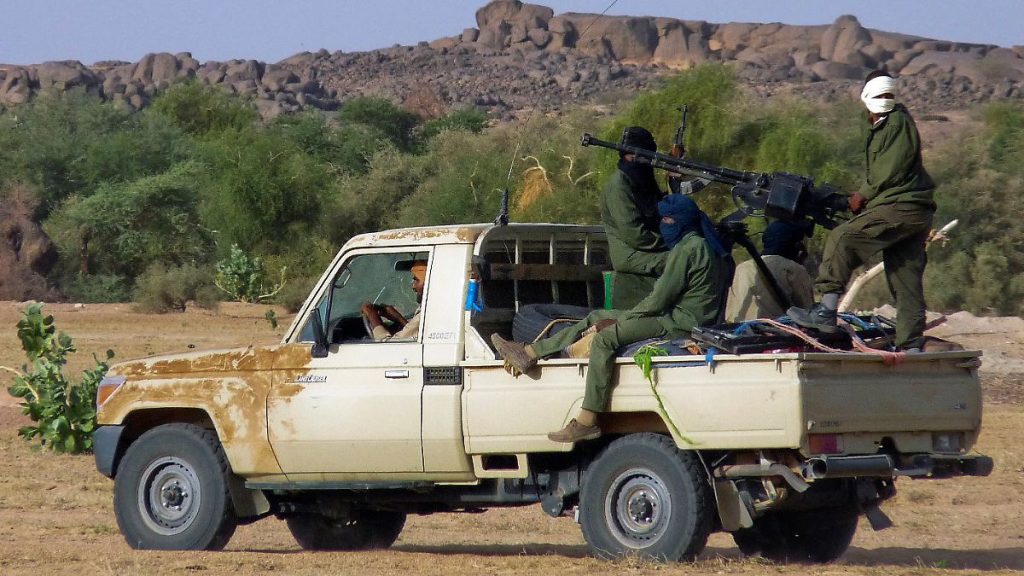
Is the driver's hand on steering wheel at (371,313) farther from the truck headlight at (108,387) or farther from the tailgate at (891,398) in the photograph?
the tailgate at (891,398)

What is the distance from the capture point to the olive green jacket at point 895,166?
8.64 m

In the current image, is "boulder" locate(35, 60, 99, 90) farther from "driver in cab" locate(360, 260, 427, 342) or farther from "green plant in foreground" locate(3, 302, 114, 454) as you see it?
"driver in cab" locate(360, 260, 427, 342)

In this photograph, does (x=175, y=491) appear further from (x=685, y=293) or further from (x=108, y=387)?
(x=685, y=293)

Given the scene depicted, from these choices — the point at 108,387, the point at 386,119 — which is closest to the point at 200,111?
the point at 386,119

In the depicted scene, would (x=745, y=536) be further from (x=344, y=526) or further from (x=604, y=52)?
(x=604, y=52)

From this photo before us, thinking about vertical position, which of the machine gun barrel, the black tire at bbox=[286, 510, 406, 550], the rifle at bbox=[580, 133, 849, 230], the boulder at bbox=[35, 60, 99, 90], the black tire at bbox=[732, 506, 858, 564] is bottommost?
the black tire at bbox=[286, 510, 406, 550]

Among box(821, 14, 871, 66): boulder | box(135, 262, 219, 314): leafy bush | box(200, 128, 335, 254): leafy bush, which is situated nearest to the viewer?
box(135, 262, 219, 314): leafy bush

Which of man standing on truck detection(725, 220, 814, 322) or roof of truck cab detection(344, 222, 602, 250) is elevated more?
roof of truck cab detection(344, 222, 602, 250)

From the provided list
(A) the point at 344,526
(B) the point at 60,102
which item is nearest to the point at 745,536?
(A) the point at 344,526

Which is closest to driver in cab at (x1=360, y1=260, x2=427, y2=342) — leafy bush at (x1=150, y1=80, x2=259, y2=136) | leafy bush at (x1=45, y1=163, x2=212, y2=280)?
leafy bush at (x1=45, y1=163, x2=212, y2=280)

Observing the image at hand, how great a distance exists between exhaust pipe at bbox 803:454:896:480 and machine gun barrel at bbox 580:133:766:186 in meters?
1.93

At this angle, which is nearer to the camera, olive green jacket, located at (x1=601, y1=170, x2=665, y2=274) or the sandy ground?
the sandy ground

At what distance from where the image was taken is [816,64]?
104 m

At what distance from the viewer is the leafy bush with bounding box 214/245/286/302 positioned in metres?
34.7
